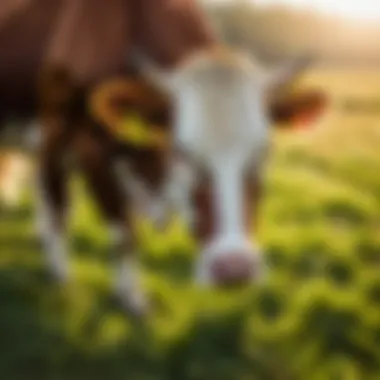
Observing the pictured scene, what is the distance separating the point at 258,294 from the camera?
0.88 metres

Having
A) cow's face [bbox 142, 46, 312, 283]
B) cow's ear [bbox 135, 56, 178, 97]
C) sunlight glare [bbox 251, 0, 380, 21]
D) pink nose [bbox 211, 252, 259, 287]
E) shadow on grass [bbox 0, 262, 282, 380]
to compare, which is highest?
sunlight glare [bbox 251, 0, 380, 21]

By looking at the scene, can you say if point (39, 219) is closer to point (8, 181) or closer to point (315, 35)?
point (8, 181)

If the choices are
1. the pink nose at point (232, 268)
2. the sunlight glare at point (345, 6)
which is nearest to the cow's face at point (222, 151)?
the pink nose at point (232, 268)

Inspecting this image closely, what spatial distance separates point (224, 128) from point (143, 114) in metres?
0.09

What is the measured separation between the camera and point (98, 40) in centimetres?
93

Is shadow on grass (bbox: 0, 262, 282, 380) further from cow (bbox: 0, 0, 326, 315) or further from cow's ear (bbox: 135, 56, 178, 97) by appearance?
cow's ear (bbox: 135, 56, 178, 97)

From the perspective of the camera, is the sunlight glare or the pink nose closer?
the pink nose

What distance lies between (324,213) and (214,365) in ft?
0.64

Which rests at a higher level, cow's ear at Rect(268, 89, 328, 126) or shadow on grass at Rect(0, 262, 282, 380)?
cow's ear at Rect(268, 89, 328, 126)

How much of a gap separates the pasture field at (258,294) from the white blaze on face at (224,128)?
0.12ft

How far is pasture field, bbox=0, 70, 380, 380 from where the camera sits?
33.8 inches

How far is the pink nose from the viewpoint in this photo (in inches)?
33.1

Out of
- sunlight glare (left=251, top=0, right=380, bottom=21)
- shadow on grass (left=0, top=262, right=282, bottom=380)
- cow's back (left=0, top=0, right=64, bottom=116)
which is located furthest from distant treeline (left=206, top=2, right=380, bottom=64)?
shadow on grass (left=0, top=262, right=282, bottom=380)

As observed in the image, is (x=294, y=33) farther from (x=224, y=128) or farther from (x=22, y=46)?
(x=22, y=46)
